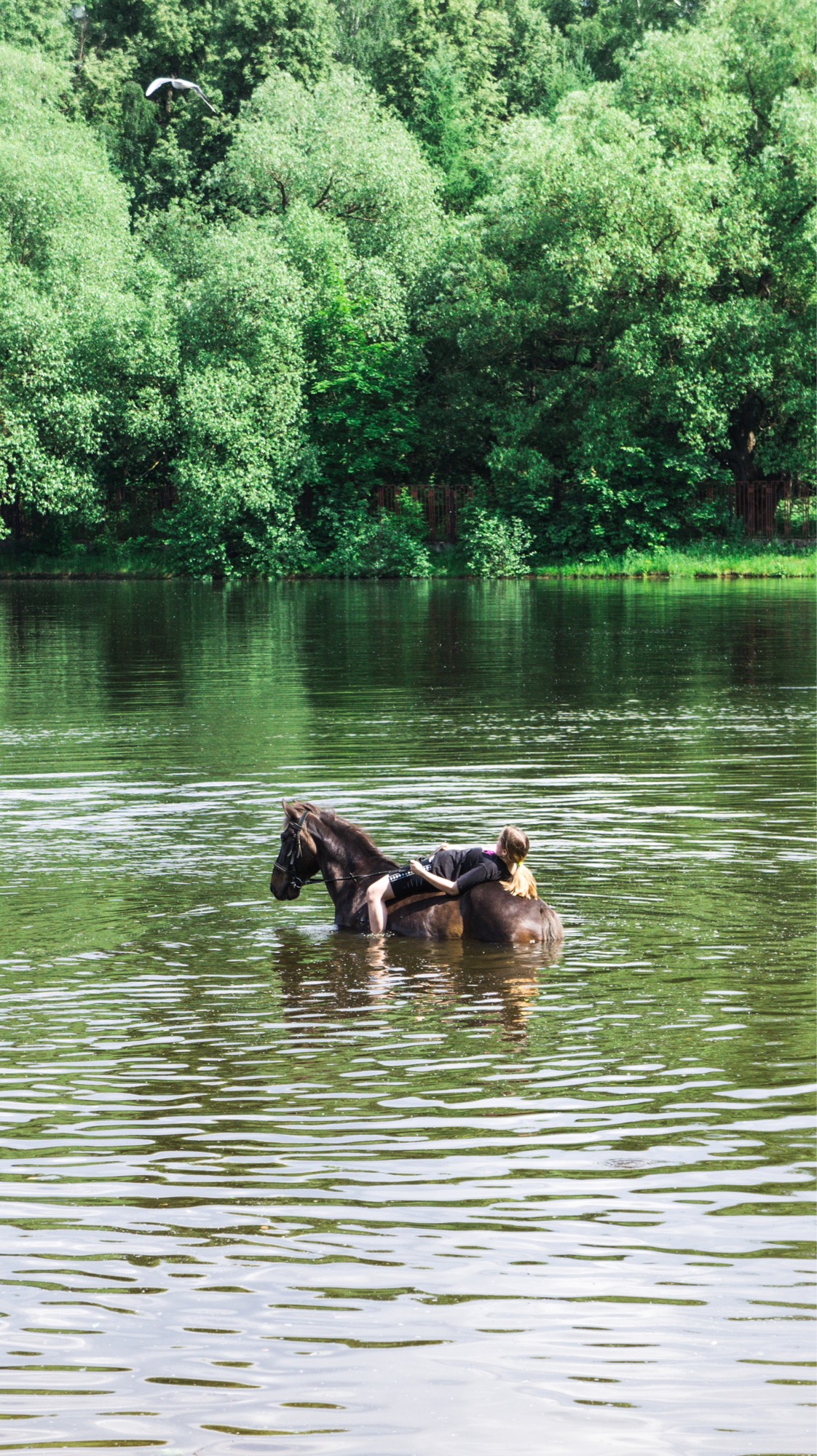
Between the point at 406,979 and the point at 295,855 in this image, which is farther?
the point at 295,855

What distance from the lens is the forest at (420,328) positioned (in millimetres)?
70312

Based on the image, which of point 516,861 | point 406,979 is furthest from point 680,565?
point 406,979

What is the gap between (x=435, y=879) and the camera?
12617 millimetres

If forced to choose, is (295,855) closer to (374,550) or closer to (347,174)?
(374,550)

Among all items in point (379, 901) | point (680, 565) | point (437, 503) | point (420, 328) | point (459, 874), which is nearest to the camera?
point (459, 874)

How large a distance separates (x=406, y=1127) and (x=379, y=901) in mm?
4595

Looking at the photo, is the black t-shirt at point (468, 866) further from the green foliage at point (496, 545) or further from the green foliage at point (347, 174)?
the green foliage at point (347, 174)

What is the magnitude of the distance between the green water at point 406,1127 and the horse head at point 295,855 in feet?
1.14

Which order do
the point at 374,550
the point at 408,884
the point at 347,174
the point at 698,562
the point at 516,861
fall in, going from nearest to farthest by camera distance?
the point at 516,861, the point at 408,884, the point at 698,562, the point at 374,550, the point at 347,174

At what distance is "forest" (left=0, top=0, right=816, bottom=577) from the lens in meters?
70.3

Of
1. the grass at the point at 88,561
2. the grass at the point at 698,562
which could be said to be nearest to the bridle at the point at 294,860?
the grass at the point at 698,562

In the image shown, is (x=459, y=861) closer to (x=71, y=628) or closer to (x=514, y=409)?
(x=71, y=628)

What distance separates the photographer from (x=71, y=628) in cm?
4747

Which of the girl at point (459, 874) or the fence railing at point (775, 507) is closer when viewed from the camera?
the girl at point (459, 874)
